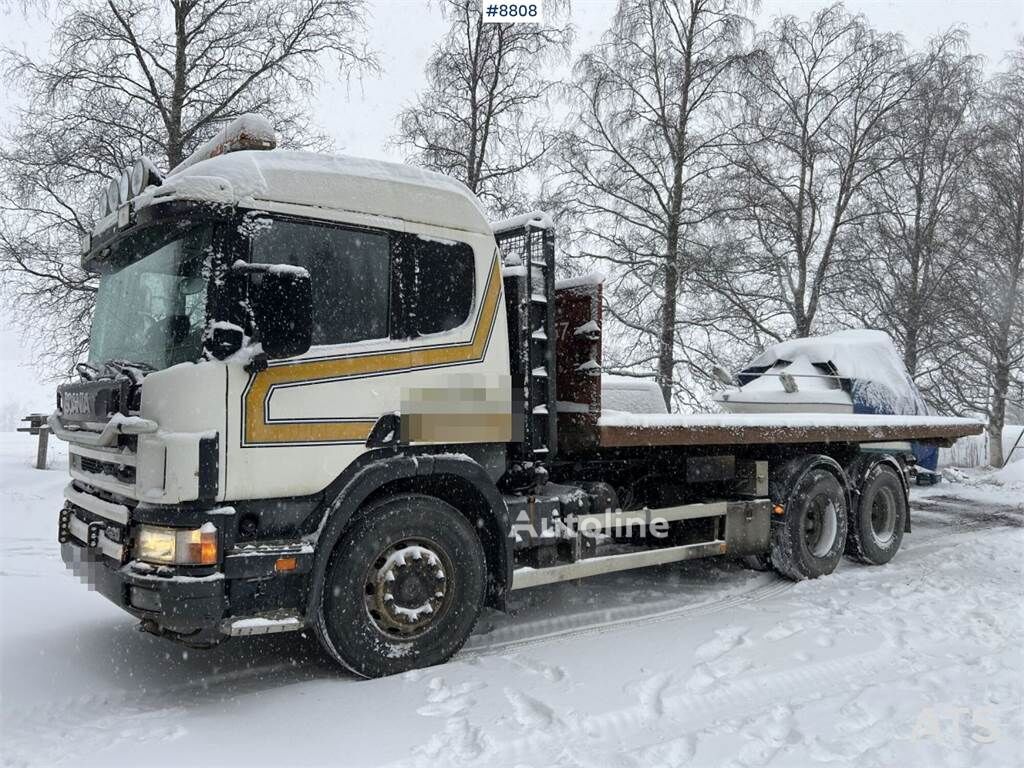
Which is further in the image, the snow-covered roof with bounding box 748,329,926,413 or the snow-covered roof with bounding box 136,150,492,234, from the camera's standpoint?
the snow-covered roof with bounding box 748,329,926,413

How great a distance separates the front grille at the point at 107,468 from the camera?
3.90m

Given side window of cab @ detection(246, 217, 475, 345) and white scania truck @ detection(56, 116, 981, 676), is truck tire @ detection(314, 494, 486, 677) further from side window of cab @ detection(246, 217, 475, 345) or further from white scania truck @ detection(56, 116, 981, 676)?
side window of cab @ detection(246, 217, 475, 345)

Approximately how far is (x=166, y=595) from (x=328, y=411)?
1162 mm

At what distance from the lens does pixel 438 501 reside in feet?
14.9

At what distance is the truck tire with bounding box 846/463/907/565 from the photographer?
7.65 m

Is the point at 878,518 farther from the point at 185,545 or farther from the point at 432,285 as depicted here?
the point at 185,545

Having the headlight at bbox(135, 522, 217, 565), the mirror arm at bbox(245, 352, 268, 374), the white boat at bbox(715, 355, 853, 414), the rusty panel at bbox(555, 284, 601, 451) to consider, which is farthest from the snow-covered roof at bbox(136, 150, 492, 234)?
the white boat at bbox(715, 355, 853, 414)

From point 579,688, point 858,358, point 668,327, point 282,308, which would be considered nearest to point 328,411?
point 282,308

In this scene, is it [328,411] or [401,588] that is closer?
[328,411]

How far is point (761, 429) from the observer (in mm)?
6402

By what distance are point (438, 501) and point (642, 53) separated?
13.8 meters

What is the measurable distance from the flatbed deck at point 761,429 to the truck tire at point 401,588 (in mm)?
1325

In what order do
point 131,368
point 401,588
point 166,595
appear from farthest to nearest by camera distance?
point 401,588 < point 131,368 < point 166,595

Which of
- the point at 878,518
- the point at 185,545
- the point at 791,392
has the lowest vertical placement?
the point at 878,518
